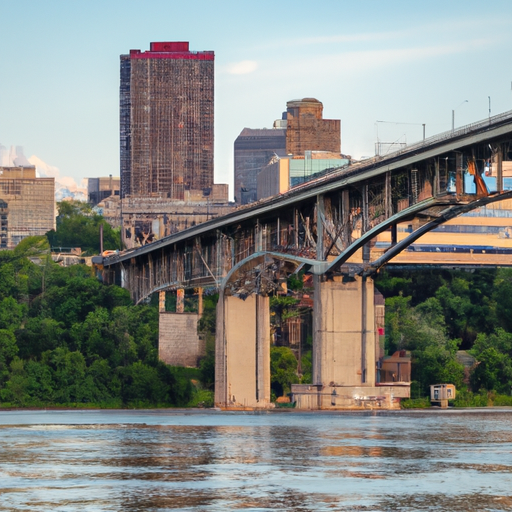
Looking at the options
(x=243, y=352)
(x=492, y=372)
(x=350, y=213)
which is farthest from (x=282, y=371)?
(x=350, y=213)

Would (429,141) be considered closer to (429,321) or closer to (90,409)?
(90,409)

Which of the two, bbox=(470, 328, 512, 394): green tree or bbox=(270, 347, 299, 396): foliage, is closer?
bbox=(270, 347, 299, 396): foliage

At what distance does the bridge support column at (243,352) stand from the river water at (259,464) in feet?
43.8

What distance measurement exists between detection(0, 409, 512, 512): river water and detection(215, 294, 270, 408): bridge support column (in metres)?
13.4

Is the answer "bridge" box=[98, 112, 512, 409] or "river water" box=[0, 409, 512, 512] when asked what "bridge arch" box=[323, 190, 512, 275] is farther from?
"river water" box=[0, 409, 512, 512]

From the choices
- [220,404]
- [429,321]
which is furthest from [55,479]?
[429,321]

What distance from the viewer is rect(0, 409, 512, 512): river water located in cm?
4753

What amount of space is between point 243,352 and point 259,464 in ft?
161

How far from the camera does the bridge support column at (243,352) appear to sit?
108938 mm

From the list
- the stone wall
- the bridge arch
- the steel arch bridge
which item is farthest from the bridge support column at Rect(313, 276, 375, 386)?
the stone wall

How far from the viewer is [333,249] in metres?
91.6

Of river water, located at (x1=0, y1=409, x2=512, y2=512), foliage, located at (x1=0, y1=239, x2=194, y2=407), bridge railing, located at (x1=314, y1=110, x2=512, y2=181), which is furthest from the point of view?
foliage, located at (x1=0, y1=239, x2=194, y2=407)

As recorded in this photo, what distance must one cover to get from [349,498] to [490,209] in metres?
112

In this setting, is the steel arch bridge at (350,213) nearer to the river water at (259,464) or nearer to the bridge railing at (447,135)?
the bridge railing at (447,135)
